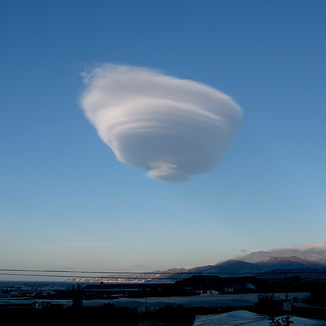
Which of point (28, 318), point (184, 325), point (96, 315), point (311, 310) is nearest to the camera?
point (311, 310)

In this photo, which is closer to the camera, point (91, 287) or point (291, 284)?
point (291, 284)

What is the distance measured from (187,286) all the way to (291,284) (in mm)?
22152

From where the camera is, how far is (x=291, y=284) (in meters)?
89.5

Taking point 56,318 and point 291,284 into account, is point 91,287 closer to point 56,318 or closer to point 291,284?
point 291,284

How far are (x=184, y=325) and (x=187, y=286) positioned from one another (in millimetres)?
60145

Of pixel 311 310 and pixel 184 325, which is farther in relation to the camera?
pixel 184 325

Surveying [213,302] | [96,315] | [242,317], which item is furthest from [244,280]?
[242,317]

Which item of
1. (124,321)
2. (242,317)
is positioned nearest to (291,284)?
(124,321)

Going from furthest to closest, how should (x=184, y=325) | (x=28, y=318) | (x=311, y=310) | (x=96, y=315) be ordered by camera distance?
1. (x=96, y=315)
2. (x=28, y=318)
3. (x=184, y=325)
4. (x=311, y=310)

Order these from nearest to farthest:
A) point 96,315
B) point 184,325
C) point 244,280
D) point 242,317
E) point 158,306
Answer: point 242,317 < point 184,325 < point 96,315 < point 158,306 < point 244,280

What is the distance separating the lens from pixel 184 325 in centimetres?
3000

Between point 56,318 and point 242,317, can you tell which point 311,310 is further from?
point 56,318

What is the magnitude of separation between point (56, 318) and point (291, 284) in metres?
67.5

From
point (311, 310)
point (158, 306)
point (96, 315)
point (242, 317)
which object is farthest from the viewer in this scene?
point (158, 306)
